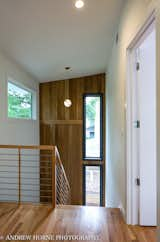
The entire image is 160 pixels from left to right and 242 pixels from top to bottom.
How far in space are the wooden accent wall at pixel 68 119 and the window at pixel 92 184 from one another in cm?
21

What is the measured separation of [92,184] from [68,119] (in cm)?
219

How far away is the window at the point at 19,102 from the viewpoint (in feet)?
14.0

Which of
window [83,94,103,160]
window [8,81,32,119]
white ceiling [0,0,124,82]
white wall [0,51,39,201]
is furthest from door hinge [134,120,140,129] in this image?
window [83,94,103,160]

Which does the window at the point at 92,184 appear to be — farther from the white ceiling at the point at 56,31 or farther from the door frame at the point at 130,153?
the door frame at the point at 130,153

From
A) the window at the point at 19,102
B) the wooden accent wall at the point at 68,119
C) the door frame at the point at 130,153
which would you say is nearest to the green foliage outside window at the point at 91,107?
the wooden accent wall at the point at 68,119

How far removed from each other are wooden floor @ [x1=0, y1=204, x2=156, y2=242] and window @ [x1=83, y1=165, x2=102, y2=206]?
3273mm

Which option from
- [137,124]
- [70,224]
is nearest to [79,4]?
[137,124]

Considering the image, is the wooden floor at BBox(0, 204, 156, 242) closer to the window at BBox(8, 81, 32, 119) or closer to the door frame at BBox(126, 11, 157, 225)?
the door frame at BBox(126, 11, 157, 225)

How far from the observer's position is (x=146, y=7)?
1.75m

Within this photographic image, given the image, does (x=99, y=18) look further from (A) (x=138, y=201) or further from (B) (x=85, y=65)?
(A) (x=138, y=201)

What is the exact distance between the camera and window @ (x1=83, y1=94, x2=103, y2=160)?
625 cm

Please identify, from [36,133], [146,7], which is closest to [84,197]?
[36,133]

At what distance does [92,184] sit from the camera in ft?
20.7

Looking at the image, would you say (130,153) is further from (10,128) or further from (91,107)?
(91,107)
